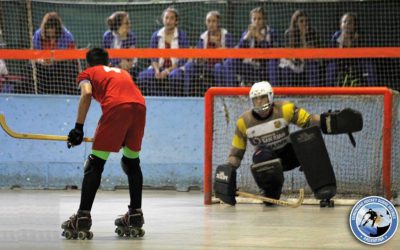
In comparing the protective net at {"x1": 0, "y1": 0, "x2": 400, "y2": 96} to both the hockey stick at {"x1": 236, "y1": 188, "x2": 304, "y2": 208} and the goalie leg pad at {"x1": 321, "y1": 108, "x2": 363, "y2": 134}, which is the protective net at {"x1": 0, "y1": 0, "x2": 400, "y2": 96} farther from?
the hockey stick at {"x1": 236, "y1": 188, "x2": 304, "y2": 208}

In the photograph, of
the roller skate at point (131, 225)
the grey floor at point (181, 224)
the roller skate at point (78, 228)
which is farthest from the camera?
the roller skate at point (131, 225)

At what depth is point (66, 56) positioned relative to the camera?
13.3 meters

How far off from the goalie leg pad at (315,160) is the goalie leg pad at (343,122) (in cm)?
16

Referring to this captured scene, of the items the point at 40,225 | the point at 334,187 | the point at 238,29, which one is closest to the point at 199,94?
the point at 238,29

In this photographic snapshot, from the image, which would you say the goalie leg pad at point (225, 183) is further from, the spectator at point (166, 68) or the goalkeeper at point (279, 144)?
the spectator at point (166, 68)

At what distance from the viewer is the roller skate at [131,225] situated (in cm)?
847

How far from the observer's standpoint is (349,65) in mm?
13070

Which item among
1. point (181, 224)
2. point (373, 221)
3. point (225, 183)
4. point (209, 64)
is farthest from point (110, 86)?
point (209, 64)

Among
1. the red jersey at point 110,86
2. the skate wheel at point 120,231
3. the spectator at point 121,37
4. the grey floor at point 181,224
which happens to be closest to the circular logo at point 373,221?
the grey floor at point 181,224

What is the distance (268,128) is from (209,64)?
2.30 meters

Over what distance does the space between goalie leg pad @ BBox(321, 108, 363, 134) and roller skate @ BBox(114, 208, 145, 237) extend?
9.66ft

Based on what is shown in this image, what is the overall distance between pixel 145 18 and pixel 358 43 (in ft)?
9.12

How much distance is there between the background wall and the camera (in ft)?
43.8

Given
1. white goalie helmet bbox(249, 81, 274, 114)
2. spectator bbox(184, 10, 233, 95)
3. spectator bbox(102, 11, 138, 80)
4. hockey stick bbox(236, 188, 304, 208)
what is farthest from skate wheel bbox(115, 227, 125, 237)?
spectator bbox(102, 11, 138, 80)
